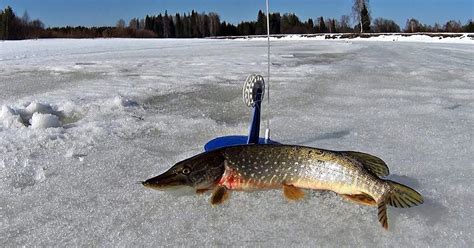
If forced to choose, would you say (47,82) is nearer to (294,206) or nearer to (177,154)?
(177,154)

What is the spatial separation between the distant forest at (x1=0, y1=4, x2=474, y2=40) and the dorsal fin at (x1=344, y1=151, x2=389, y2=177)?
45.7 metres

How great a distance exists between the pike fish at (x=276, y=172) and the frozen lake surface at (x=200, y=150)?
0.07 meters

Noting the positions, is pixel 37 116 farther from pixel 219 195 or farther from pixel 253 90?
pixel 219 195

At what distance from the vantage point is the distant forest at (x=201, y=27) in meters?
49.8

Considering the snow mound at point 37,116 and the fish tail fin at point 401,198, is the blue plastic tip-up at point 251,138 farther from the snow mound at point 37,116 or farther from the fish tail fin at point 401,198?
the snow mound at point 37,116

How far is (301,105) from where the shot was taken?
3.81m

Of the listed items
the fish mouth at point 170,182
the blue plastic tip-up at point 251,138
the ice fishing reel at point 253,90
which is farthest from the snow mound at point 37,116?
the fish mouth at point 170,182

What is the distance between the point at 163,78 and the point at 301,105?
2.65m

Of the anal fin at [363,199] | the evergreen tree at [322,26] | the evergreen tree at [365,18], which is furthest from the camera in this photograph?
the evergreen tree at [322,26]

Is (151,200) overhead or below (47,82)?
below

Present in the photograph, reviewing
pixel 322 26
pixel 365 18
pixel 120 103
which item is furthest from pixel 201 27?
pixel 120 103

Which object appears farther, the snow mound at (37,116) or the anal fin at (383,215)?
the snow mound at (37,116)

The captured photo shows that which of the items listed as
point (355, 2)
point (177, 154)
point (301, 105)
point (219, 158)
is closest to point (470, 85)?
point (301, 105)

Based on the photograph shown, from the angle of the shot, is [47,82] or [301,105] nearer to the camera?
[301,105]
